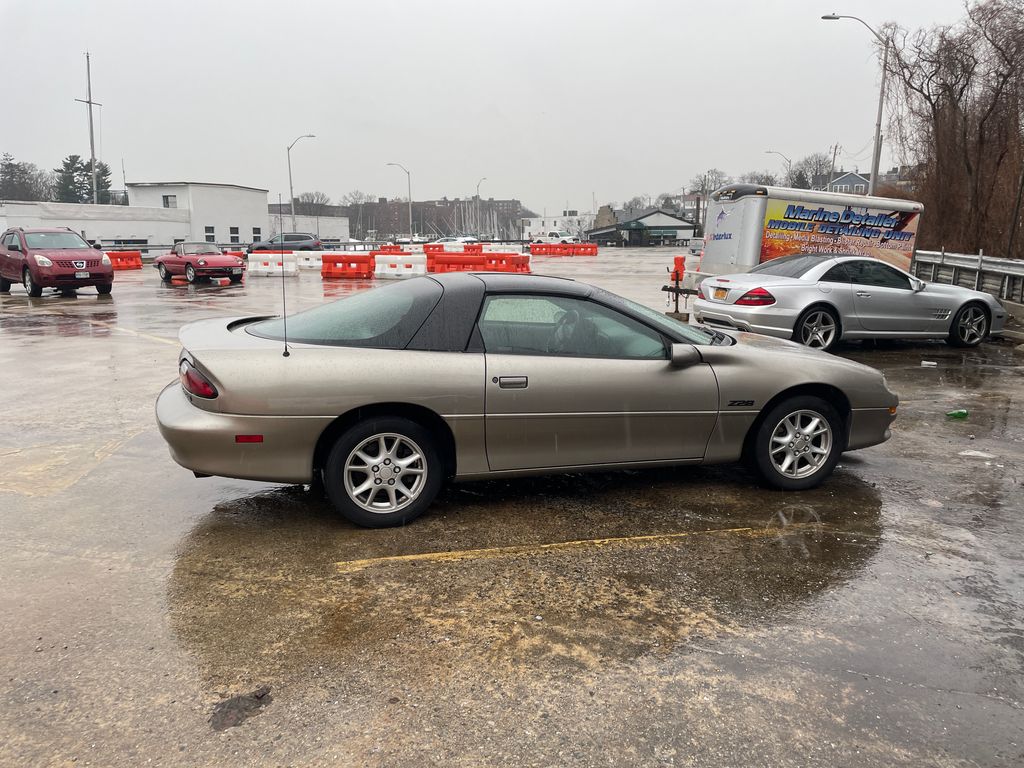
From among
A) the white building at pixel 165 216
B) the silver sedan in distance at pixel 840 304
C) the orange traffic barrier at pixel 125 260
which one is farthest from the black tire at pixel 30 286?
the white building at pixel 165 216

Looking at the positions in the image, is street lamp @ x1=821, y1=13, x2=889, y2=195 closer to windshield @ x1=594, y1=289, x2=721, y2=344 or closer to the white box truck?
the white box truck

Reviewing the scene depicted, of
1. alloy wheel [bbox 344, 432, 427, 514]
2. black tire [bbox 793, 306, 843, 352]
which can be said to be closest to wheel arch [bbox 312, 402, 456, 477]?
alloy wheel [bbox 344, 432, 427, 514]

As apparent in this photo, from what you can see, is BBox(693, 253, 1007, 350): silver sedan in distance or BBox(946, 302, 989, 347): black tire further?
BBox(946, 302, 989, 347): black tire

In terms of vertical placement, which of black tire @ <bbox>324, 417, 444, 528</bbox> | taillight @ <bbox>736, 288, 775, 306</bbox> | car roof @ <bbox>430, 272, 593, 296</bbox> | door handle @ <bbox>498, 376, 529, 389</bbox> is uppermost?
car roof @ <bbox>430, 272, 593, 296</bbox>

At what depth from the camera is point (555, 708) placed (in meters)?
2.77

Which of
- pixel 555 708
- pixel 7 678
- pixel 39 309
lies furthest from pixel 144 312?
pixel 555 708

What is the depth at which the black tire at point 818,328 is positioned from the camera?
10.2m

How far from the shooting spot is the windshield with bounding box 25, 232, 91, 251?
19.1 metres

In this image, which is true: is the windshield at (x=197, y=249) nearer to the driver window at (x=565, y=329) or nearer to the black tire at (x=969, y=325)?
the black tire at (x=969, y=325)

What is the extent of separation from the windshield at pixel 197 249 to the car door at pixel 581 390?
76.0 ft

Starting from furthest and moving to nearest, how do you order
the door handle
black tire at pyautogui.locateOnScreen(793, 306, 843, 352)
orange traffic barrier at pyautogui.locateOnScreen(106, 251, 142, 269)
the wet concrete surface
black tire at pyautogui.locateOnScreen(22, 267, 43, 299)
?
orange traffic barrier at pyautogui.locateOnScreen(106, 251, 142, 269) < black tire at pyautogui.locateOnScreen(22, 267, 43, 299) < black tire at pyautogui.locateOnScreen(793, 306, 843, 352) < the door handle < the wet concrete surface

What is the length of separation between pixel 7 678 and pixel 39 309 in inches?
627

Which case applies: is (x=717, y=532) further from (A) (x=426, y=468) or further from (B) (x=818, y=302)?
(B) (x=818, y=302)

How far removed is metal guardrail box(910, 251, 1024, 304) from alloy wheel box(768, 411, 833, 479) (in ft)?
34.9
